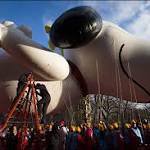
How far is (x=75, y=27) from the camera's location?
7.59m

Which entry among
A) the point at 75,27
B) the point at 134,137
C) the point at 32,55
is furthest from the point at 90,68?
the point at 134,137

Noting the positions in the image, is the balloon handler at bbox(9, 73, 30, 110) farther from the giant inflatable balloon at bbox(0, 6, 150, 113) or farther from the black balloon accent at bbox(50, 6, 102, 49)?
the black balloon accent at bbox(50, 6, 102, 49)

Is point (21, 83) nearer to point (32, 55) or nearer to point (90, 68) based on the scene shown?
point (32, 55)

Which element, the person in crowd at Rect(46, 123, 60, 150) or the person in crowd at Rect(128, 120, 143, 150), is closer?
the person in crowd at Rect(128, 120, 143, 150)

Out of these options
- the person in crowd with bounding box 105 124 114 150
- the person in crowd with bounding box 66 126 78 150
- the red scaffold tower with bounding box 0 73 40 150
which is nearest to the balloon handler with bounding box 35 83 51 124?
the red scaffold tower with bounding box 0 73 40 150

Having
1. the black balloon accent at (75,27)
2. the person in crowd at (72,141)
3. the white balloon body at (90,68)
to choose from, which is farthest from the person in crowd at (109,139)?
the black balloon accent at (75,27)

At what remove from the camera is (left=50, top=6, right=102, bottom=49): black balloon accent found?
7598 mm

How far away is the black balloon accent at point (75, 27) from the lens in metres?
7.60

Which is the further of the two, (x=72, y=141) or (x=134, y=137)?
(x=72, y=141)

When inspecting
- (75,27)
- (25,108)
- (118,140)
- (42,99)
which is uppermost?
(75,27)

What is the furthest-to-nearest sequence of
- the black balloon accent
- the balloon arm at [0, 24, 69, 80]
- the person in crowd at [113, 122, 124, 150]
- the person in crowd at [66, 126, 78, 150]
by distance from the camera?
the person in crowd at [66, 126, 78, 150] < the person in crowd at [113, 122, 124, 150] < the black balloon accent < the balloon arm at [0, 24, 69, 80]

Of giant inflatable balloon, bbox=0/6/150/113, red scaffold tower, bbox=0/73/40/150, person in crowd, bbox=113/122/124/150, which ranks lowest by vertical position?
person in crowd, bbox=113/122/124/150

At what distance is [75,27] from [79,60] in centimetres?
109

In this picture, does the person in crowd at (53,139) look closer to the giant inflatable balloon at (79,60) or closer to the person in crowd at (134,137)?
the giant inflatable balloon at (79,60)
